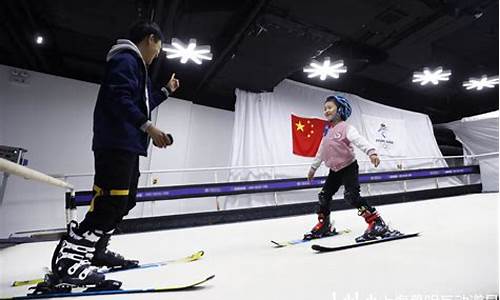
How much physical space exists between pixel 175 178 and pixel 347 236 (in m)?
4.07

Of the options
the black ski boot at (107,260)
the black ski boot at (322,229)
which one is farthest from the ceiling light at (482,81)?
the black ski boot at (107,260)

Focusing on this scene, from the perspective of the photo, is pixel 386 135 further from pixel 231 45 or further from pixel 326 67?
pixel 231 45

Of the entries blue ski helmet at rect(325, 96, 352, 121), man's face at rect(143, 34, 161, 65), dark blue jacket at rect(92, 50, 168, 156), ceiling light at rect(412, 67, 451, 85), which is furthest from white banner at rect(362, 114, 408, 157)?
dark blue jacket at rect(92, 50, 168, 156)

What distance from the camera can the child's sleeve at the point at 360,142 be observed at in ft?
6.98

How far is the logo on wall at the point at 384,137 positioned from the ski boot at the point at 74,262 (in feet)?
21.9

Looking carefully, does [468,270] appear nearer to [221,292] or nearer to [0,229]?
[221,292]

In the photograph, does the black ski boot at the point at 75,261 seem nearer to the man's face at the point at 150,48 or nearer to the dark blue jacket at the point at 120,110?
the dark blue jacket at the point at 120,110

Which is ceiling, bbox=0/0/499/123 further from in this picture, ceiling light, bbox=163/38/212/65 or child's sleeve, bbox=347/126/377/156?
child's sleeve, bbox=347/126/377/156

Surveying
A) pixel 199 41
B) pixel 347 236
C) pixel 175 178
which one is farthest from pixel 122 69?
pixel 175 178

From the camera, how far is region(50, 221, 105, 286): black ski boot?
1042 millimetres

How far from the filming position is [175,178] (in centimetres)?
566

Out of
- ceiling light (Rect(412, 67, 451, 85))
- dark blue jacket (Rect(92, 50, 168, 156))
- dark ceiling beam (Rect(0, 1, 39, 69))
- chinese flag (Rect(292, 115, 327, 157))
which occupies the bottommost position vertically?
dark blue jacket (Rect(92, 50, 168, 156))

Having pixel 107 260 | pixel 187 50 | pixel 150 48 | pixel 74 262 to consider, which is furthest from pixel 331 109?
pixel 187 50

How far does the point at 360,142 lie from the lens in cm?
220
